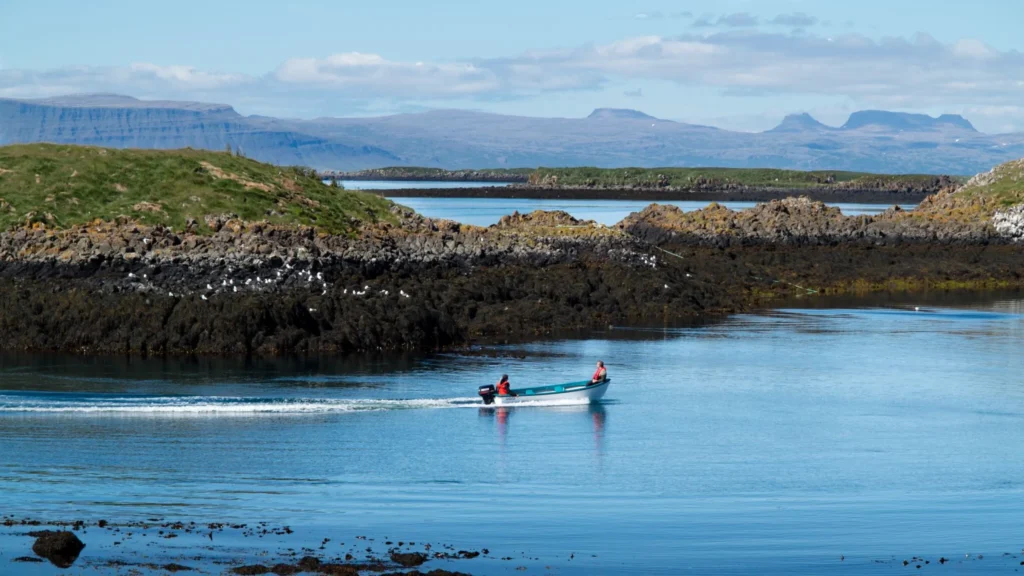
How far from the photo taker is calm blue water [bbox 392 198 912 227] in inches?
4739

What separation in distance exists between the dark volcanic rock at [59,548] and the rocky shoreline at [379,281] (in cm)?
2255

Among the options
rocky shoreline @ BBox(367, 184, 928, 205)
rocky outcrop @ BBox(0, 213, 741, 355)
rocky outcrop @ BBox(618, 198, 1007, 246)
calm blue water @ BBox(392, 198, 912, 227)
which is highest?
rocky shoreline @ BBox(367, 184, 928, 205)

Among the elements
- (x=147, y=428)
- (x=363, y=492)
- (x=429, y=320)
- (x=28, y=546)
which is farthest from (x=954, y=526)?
(x=429, y=320)

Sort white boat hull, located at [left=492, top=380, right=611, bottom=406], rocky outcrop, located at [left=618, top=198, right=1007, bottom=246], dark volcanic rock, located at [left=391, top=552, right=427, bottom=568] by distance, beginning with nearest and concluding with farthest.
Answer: dark volcanic rock, located at [left=391, top=552, right=427, bottom=568] < white boat hull, located at [left=492, top=380, right=611, bottom=406] < rocky outcrop, located at [left=618, top=198, right=1007, bottom=246]

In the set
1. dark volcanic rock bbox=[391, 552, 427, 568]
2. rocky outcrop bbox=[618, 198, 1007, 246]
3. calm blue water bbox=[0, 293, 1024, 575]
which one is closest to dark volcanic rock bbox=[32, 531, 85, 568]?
calm blue water bbox=[0, 293, 1024, 575]

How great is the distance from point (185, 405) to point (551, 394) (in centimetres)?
971

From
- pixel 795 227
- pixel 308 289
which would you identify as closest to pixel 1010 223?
pixel 795 227

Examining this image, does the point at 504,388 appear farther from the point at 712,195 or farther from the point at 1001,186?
the point at 712,195

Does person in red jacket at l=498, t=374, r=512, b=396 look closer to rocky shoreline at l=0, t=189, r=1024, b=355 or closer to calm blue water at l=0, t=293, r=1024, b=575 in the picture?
calm blue water at l=0, t=293, r=1024, b=575

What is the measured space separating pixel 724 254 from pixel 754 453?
147 feet

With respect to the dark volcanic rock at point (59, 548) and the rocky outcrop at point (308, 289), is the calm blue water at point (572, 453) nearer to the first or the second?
the dark volcanic rock at point (59, 548)

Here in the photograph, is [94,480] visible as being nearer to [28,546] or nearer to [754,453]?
[28,546]

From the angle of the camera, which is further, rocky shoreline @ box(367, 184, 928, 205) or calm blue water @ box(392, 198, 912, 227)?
rocky shoreline @ box(367, 184, 928, 205)

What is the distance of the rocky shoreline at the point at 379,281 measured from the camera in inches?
1694
